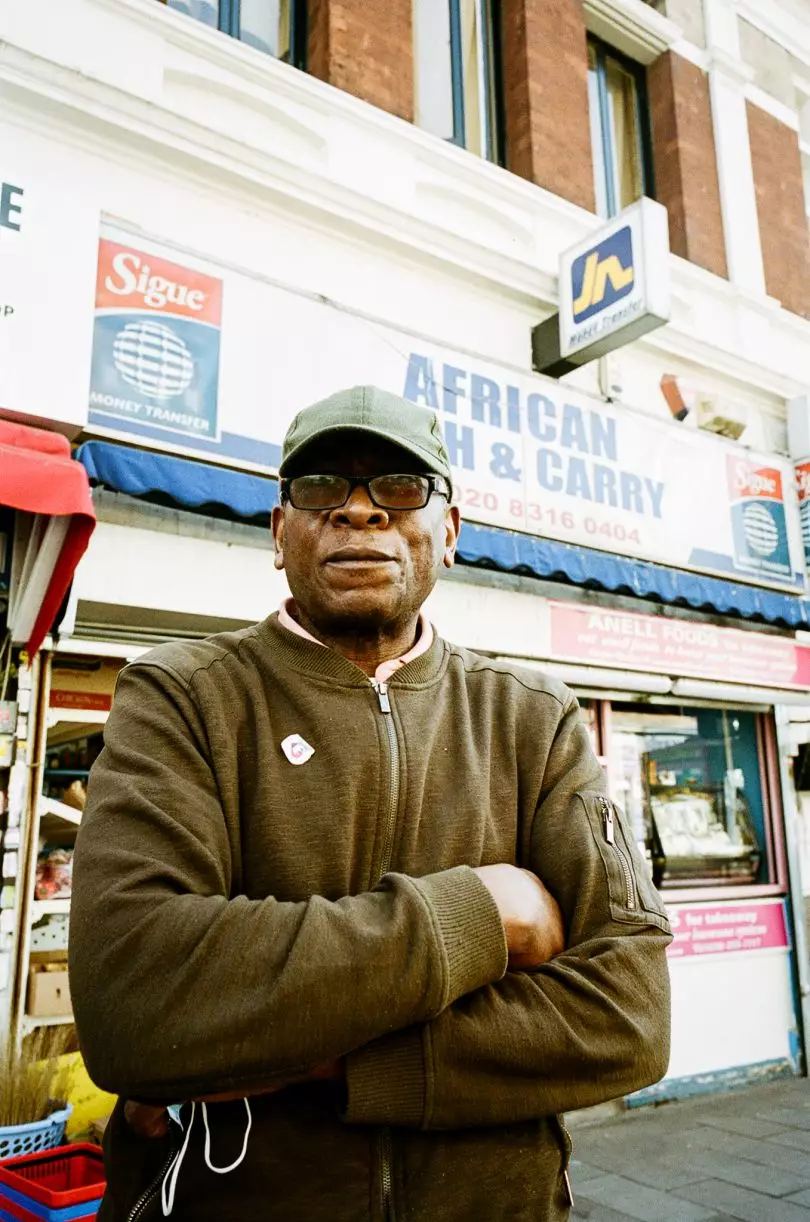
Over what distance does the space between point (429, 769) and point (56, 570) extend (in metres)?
2.46

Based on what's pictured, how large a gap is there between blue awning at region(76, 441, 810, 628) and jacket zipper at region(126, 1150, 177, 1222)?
10.3ft

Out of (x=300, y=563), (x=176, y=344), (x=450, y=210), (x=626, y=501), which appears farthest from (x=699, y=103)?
(x=300, y=563)

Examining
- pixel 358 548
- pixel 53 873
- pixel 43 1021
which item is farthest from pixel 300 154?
pixel 43 1021

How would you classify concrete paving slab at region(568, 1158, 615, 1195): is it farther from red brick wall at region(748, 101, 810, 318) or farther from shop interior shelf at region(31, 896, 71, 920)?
red brick wall at region(748, 101, 810, 318)

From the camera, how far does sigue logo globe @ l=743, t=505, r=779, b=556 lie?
24.7 feet

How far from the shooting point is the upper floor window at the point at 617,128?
8.42 metres

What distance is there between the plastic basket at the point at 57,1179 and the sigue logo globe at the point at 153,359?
3490mm

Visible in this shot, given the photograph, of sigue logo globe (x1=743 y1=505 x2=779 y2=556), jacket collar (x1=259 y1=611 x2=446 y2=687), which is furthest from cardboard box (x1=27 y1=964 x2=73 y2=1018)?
sigue logo globe (x1=743 y1=505 x2=779 y2=556)

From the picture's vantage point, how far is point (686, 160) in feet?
27.6

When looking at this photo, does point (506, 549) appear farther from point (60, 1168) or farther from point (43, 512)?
point (60, 1168)

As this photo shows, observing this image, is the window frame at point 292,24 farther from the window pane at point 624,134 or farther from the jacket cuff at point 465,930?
the jacket cuff at point 465,930

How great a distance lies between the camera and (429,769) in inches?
66.1

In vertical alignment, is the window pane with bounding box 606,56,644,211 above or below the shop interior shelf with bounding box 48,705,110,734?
above

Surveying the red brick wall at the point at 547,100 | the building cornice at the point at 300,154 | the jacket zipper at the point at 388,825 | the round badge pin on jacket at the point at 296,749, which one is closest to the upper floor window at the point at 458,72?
the red brick wall at the point at 547,100
